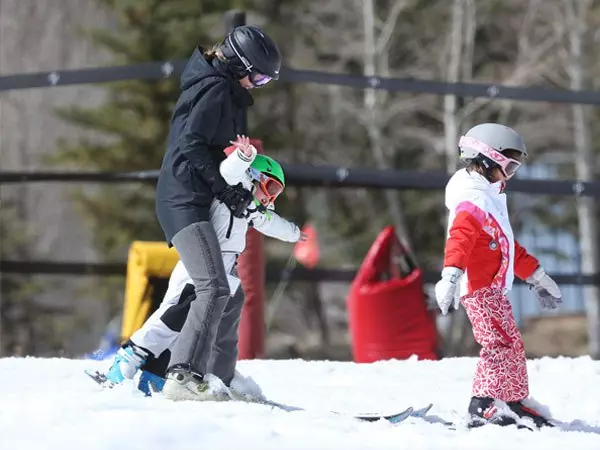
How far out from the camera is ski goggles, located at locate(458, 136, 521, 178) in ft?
14.1

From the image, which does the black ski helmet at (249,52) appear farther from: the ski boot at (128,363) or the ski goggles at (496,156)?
the ski boot at (128,363)

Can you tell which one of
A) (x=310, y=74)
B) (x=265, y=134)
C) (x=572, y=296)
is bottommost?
(x=572, y=296)

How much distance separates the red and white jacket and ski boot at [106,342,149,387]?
1335mm

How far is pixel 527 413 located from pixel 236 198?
147cm

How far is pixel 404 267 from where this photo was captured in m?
7.39

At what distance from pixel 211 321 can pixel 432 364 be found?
6.43 feet

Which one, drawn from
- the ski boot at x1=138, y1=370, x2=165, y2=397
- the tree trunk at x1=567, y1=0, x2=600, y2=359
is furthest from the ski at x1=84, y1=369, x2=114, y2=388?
the tree trunk at x1=567, y1=0, x2=600, y2=359

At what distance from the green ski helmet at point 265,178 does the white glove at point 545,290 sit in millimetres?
1182

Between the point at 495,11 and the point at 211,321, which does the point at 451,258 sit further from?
the point at 495,11

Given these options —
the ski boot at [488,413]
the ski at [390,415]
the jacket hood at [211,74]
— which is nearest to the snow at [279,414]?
the ski at [390,415]

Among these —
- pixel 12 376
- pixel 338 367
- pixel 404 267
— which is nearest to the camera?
pixel 12 376

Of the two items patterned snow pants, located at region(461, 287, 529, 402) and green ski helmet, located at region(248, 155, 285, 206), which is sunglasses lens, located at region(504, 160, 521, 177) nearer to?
patterned snow pants, located at region(461, 287, 529, 402)

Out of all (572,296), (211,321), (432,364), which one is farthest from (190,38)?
(211,321)

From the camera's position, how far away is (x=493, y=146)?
14.1 ft
